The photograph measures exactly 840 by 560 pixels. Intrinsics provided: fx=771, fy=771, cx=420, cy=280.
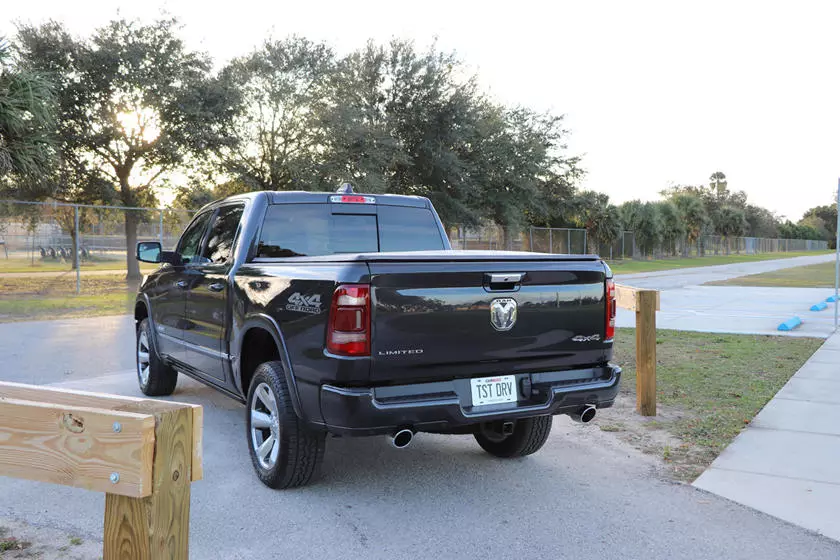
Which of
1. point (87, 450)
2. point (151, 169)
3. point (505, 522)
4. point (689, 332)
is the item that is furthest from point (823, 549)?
point (151, 169)

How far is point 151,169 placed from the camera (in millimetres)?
27781

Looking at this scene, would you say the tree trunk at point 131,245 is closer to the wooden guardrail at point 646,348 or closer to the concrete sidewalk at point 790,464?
the wooden guardrail at point 646,348

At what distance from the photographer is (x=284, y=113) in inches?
1185

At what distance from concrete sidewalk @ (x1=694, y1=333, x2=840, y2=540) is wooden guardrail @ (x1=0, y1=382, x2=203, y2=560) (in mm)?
3639

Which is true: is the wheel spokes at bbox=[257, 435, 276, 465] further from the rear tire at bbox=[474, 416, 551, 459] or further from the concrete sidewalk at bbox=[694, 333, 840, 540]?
the concrete sidewalk at bbox=[694, 333, 840, 540]

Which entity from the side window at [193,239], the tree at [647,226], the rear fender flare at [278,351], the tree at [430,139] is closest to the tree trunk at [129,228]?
the tree at [430,139]

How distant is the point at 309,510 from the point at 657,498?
7.05ft

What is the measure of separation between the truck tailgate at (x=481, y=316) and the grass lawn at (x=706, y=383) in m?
1.41

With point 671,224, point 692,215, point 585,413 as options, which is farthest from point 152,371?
point 692,215

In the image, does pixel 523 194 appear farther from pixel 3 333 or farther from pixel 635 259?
pixel 3 333

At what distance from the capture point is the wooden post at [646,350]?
687cm

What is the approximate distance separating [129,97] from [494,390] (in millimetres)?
24910

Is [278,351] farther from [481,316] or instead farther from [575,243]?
[575,243]

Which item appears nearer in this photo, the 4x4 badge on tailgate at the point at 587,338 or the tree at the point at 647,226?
the 4x4 badge on tailgate at the point at 587,338
